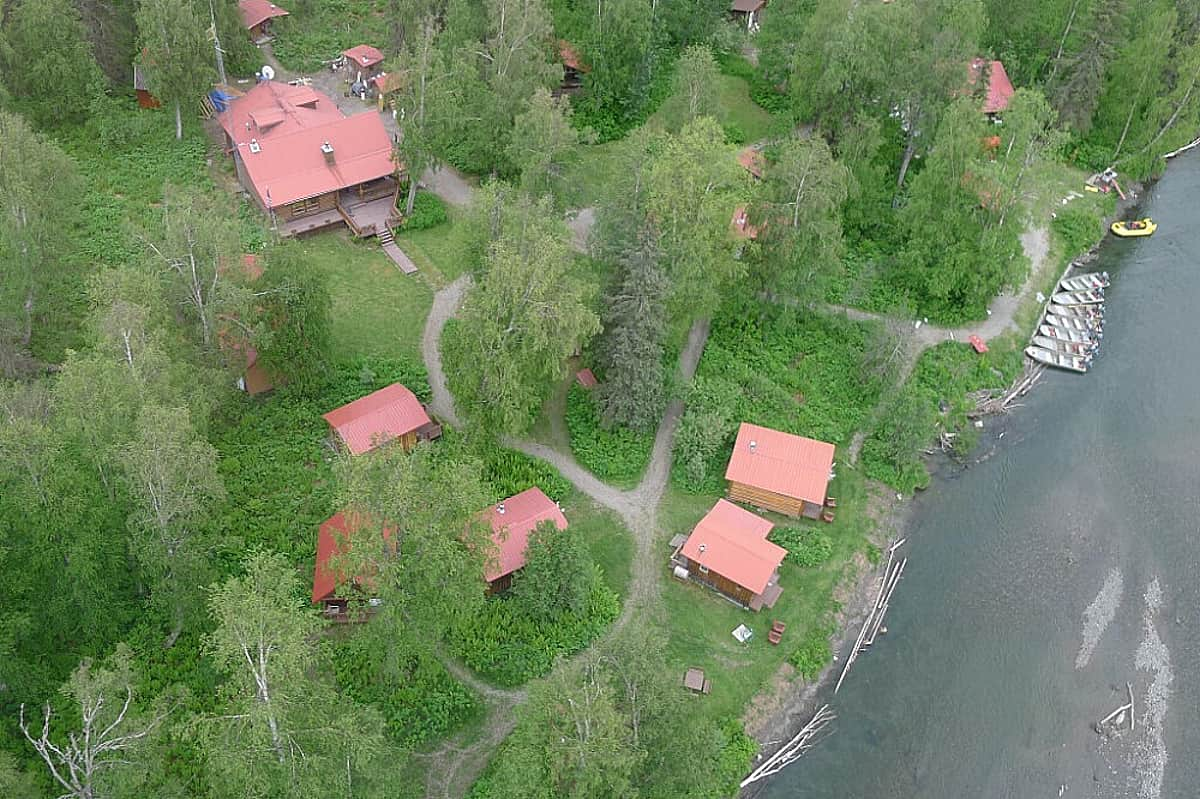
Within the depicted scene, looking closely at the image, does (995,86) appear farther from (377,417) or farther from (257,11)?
(257,11)

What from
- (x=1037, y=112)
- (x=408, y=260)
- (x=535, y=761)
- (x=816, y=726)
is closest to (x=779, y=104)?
(x=1037, y=112)

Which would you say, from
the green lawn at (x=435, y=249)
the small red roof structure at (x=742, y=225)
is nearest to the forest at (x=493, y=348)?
the green lawn at (x=435, y=249)

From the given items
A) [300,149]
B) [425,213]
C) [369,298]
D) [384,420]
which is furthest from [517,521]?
[300,149]

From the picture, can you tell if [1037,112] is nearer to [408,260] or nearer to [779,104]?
[779,104]

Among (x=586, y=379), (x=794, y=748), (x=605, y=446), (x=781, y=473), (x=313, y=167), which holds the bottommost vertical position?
(x=794, y=748)

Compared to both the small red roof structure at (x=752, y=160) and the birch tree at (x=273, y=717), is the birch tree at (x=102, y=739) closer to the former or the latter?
the birch tree at (x=273, y=717)

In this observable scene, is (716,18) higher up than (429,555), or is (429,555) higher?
(716,18)
